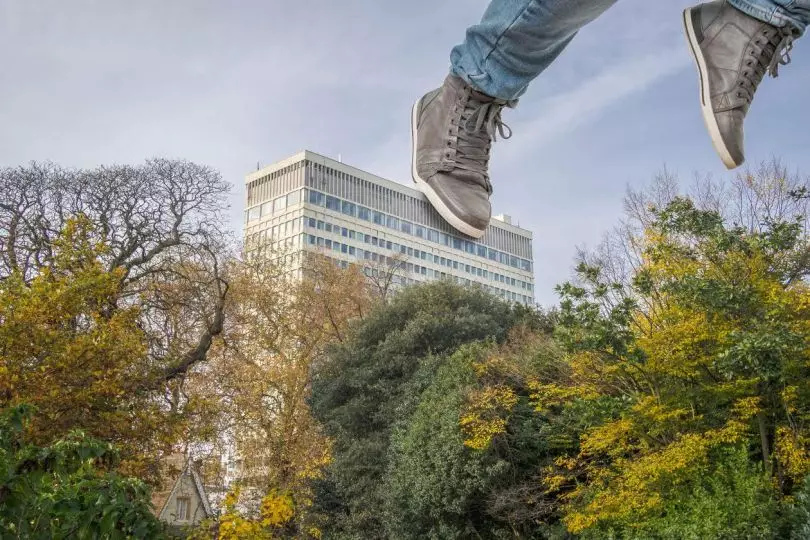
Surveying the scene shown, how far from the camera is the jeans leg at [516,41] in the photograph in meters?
2.01

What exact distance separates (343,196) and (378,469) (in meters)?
41.3

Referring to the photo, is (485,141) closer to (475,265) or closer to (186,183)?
(186,183)

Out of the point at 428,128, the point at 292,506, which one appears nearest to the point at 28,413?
the point at 428,128

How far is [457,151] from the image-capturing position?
2928 mm

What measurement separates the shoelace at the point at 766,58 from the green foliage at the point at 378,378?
50.9ft

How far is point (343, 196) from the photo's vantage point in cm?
5744

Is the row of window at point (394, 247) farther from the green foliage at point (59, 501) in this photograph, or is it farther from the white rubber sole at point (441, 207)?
the white rubber sole at point (441, 207)

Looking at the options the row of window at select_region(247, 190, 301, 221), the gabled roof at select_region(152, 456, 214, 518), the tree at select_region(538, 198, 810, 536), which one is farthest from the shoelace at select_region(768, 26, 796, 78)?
the row of window at select_region(247, 190, 301, 221)

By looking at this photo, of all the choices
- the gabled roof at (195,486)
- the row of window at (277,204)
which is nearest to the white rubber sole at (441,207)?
the gabled roof at (195,486)

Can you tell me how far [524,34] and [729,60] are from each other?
2.71ft

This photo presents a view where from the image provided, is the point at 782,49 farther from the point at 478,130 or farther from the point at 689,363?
the point at 689,363

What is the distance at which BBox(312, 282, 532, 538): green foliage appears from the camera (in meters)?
17.8

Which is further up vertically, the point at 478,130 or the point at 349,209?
the point at 349,209

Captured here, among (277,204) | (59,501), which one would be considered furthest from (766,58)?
(277,204)
